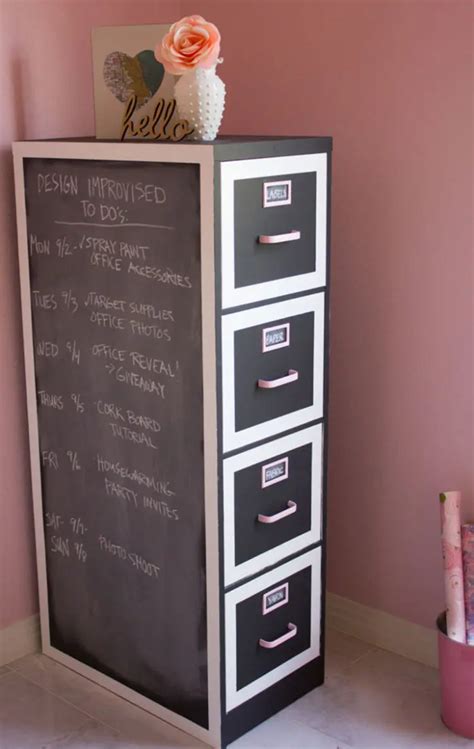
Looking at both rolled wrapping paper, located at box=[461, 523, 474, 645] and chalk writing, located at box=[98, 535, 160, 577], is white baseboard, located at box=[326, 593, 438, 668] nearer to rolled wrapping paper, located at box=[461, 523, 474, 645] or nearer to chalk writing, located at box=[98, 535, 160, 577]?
rolled wrapping paper, located at box=[461, 523, 474, 645]

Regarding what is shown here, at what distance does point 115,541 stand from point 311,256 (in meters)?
0.82

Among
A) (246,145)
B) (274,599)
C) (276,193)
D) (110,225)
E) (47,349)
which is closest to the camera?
(246,145)

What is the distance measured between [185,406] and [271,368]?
0.68 feet

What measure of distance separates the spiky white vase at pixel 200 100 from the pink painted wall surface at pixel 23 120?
1.73 feet

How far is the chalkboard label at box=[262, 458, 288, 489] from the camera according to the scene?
218 centimetres

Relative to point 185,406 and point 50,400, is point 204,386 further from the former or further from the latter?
point 50,400

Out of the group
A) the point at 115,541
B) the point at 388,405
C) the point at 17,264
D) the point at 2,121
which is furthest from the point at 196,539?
the point at 2,121

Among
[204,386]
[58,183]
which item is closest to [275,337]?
[204,386]

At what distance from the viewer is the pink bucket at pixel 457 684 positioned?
7.22 feet

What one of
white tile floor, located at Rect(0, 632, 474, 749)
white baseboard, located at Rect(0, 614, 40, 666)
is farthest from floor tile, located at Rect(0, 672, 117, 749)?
white baseboard, located at Rect(0, 614, 40, 666)

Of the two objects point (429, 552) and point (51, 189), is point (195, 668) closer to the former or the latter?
point (429, 552)

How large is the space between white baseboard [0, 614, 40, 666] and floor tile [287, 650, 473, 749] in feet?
2.42

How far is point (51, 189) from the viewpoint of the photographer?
2.28m

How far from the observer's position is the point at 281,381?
2141 millimetres
